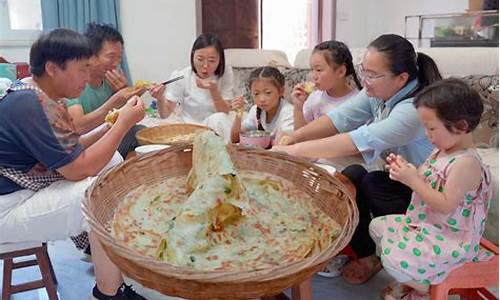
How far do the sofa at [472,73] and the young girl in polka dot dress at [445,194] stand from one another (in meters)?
0.49

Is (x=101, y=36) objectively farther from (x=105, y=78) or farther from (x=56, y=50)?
(x=56, y=50)

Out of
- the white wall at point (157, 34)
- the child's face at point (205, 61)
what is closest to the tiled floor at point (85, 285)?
the child's face at point (205, 61)

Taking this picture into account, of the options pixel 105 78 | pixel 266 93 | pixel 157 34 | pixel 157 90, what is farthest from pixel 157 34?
pixel 266 93

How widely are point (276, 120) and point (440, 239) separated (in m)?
1.01

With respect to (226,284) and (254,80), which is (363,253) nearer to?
(254,80)

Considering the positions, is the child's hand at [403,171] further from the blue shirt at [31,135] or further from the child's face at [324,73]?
the blue shirt at [31,135]

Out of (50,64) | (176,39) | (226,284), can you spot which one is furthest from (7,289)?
(176,39)


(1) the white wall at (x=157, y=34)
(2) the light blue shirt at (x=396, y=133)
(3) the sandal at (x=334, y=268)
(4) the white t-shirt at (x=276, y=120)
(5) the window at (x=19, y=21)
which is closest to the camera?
(2) the light blue shirt at (x=396, y=133)

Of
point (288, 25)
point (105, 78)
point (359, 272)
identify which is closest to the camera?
point (359, 272)

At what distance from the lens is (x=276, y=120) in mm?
2031

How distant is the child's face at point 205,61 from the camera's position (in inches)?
93.7

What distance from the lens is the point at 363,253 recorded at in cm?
169

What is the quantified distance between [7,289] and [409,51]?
1.46 metres

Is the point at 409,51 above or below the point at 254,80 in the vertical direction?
above
